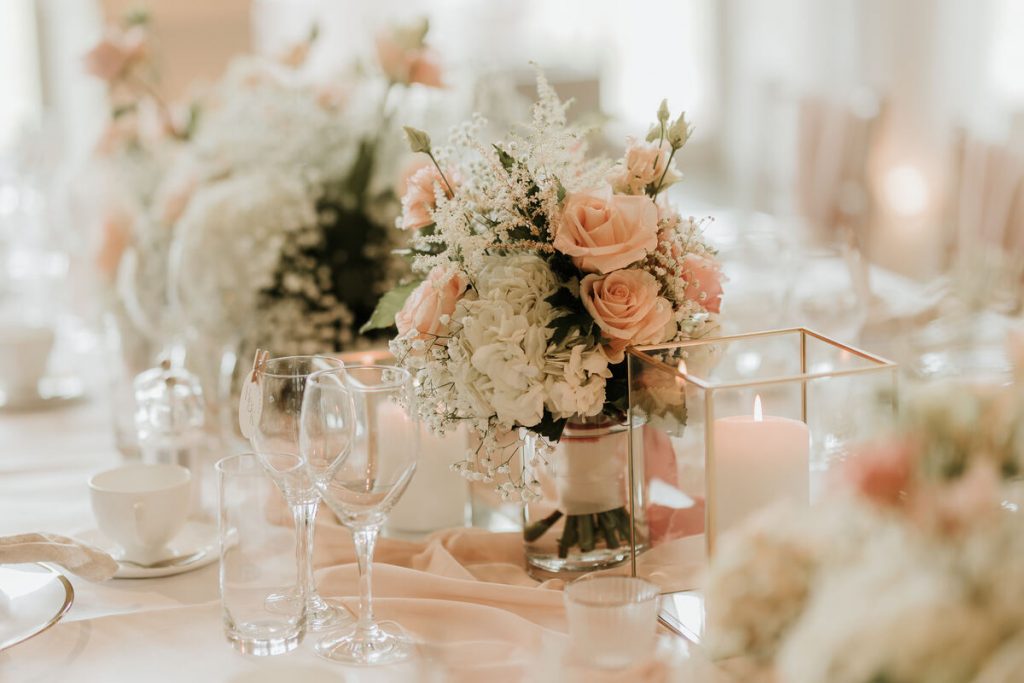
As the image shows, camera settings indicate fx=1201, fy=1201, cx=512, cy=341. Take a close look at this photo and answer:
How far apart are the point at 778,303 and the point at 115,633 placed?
1.10 meters

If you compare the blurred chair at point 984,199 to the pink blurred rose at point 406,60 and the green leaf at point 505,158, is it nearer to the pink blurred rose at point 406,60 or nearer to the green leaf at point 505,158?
the pink blurred rose at point 406,60

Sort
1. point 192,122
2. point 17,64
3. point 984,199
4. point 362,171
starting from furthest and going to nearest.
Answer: point 17,64 < point 984,199 < point 192,122 < point 362,171

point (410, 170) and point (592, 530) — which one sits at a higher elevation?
point (410, 170)

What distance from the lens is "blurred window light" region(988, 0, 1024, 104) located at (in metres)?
4.60

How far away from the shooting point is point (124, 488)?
4.47ft

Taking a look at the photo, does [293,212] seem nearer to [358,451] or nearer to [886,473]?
[358,451]

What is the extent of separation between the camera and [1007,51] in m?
4.67

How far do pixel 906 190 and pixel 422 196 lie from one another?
4.39m

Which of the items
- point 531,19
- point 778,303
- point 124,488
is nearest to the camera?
point 124,488

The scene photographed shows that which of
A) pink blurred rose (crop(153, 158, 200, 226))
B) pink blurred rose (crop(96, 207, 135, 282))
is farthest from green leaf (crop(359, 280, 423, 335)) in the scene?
pink blurred rose (crop(96, 207, 135, 282))

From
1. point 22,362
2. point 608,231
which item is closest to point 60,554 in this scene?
point 608,231

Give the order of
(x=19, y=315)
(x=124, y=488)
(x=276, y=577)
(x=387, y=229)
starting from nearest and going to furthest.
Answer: (x=276, y=577) → (x=124, y=488) → (x=387, y=229) → (x=19, y=315)

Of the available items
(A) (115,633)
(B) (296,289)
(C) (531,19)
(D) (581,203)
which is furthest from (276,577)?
(C) (531,19)

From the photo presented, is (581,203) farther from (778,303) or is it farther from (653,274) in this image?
(778,303)
